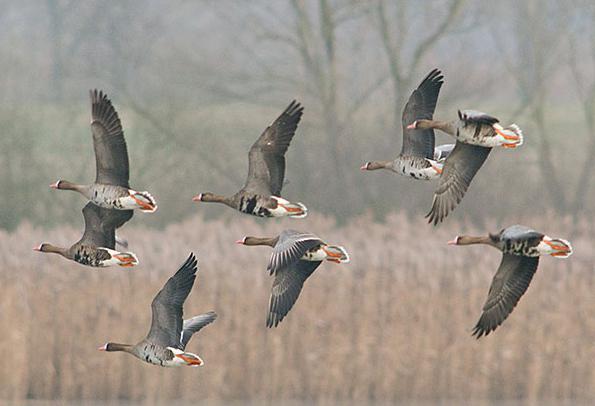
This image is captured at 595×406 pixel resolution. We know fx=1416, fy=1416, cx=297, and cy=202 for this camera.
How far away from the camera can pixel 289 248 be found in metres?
6.09

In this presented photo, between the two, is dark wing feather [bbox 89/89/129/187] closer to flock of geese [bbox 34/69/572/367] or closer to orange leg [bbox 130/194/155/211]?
flock of geese [bbox 34/69/572/367]

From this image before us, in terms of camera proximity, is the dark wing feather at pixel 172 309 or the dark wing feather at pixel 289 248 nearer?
the dark wing feather at pixel 289 248

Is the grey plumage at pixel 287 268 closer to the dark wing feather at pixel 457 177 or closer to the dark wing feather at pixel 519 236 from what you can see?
the dark wing feather at pixel 457 177

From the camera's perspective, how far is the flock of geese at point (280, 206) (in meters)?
6.19

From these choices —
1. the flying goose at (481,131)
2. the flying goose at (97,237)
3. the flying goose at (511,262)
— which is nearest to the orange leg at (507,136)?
Answer: the flying goose at (481,131)

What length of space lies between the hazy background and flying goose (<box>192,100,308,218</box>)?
819 cm

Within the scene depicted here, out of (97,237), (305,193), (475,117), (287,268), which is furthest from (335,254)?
(305,193)

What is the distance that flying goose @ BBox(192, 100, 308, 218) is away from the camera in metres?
6.57

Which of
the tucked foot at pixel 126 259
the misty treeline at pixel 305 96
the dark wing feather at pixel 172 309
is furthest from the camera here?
the misty treeline at pixel 305 96

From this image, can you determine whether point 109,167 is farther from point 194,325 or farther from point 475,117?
point 475,117

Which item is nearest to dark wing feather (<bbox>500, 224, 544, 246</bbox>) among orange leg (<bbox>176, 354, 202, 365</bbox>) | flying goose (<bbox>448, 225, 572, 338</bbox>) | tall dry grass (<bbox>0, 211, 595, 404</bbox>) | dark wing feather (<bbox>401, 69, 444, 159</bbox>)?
flying goose (<bbox>448, 225, 572, 338</bbox>)

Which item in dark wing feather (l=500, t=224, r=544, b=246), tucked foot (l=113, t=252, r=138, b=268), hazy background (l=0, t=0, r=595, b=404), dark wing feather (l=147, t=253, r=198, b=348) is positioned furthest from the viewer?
hazy background (l=0, t=0, r=595, b=404)

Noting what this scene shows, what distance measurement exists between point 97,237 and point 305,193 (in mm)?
17784

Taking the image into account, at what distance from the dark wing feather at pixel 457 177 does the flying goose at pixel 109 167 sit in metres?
1.31
